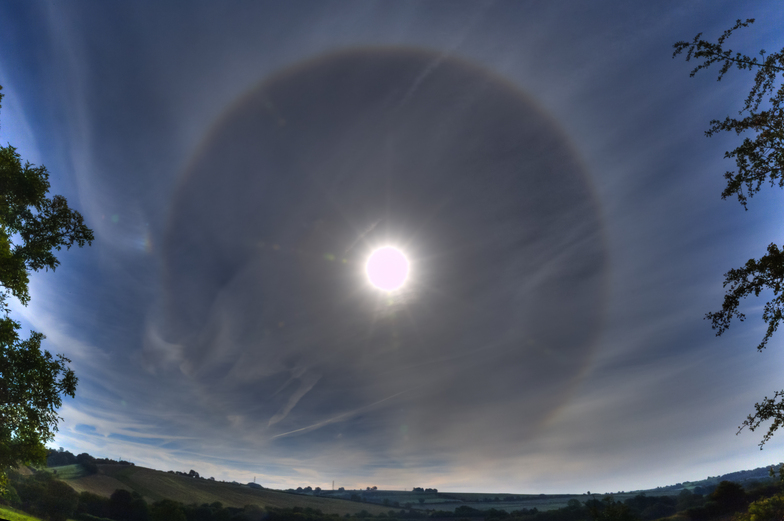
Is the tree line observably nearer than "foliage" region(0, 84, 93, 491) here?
No

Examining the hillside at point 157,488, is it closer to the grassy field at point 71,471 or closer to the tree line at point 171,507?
the grassy field at point 71,471

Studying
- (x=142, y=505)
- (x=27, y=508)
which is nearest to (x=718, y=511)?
(x=142, y=505)

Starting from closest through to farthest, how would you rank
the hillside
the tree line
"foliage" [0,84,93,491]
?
"foliage" [0,84,93,491] < the tree line < the hillside

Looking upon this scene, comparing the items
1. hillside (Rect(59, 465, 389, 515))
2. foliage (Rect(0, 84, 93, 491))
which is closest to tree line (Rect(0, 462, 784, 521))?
hillside (Rect(59, 465, 389, 515))

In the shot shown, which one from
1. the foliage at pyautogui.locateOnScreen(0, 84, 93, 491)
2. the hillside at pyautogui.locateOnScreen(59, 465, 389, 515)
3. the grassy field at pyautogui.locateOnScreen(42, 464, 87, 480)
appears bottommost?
the hillside at pyautogui.locateOnScreen(59, 465, 389, 515)

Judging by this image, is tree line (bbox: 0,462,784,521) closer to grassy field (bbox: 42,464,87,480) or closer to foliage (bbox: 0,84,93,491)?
grassy field (bbox: 42,464,87,480)

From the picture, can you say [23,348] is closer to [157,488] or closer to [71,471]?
[157,488]

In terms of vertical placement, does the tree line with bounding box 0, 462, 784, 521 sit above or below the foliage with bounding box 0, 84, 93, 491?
below

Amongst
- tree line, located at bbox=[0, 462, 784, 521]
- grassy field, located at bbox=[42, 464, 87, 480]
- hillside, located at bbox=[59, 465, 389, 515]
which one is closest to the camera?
tree line, located at bbox=[0, 462, 784, 521]

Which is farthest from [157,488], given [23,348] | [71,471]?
[23,348]

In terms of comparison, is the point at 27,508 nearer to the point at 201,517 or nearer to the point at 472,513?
the point at 201,517

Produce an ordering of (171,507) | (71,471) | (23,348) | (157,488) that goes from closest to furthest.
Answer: (23,348) → (171,507) → (71,471) → (157,488)
